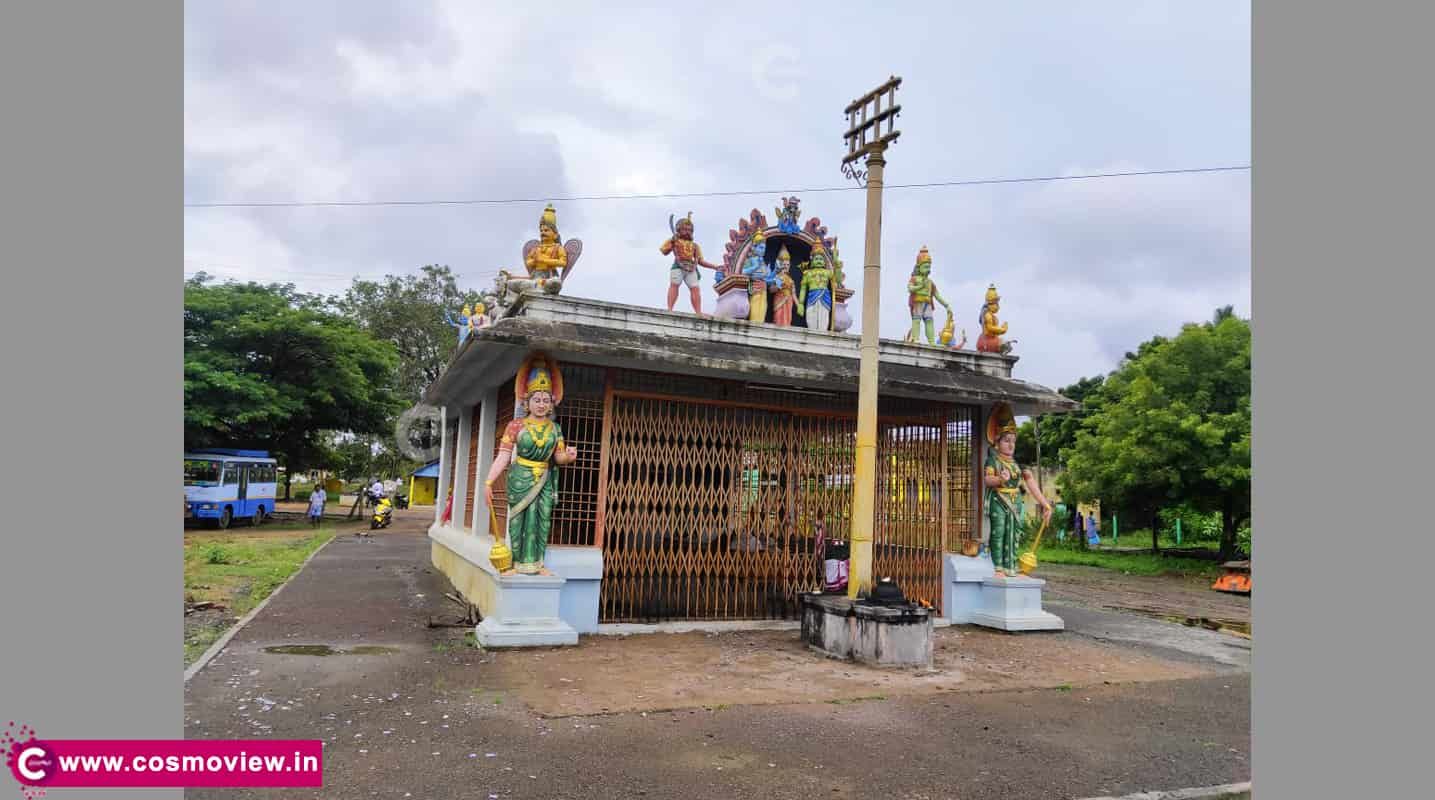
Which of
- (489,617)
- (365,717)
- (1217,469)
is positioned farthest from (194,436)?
(1217,469)

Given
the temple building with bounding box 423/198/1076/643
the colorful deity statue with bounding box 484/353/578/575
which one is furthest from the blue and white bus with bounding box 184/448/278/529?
the colorful deity statue with bounding box 484/353/578/575

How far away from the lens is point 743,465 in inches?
374

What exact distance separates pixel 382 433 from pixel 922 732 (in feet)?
88.5

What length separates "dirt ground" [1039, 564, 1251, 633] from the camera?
12.9 m

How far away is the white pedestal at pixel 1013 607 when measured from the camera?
10023mm

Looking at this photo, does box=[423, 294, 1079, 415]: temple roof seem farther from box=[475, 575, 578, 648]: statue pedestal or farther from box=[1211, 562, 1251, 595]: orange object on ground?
box=[1211, 562, 1251, 595]: orange object on ground

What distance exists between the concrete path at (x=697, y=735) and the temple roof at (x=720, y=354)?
116 inches

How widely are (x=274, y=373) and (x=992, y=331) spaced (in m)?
23.5

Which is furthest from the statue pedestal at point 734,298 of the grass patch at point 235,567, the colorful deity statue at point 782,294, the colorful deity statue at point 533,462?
the grass patch at point 235,567

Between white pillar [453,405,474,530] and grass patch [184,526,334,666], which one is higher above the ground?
white pillar [453,405,474,530]

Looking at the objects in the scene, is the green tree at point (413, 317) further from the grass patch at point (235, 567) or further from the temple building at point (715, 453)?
the temple building at point (715, 453)

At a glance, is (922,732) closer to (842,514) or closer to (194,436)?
(842,514)

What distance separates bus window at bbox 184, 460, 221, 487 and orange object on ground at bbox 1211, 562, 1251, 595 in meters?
25.0
